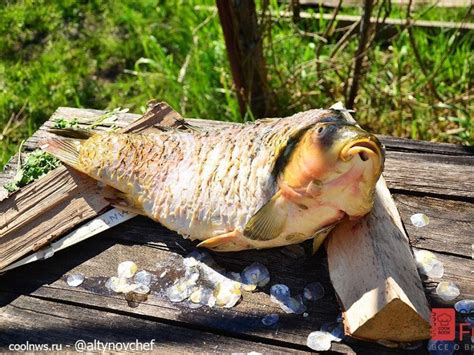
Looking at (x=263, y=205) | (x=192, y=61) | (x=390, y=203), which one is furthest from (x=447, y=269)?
(x=192, y=61)

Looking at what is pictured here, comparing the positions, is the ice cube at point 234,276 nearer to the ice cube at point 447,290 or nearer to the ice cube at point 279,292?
the ice cube at point 279,292

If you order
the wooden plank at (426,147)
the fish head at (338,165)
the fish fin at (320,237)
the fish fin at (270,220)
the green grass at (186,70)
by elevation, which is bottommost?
the green grass at (186,70)

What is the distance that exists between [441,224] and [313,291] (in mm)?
553

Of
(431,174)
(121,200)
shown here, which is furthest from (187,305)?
(431,174)

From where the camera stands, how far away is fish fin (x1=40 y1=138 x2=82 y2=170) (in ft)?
7.36

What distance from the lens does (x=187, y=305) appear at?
1.90 meters

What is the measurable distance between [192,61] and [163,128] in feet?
5.11

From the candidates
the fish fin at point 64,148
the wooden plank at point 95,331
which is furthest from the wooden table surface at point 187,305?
the fish fin at point 64,148

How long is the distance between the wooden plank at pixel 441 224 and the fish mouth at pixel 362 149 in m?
0.52

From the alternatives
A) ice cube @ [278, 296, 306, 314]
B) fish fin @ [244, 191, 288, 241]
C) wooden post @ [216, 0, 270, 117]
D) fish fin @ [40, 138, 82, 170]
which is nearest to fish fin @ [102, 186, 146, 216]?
fish fin @ [40, 138, 82, 170]

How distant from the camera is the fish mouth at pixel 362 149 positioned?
163cm

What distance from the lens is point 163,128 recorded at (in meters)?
2.38

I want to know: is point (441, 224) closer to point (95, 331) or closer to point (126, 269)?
point (126, 269)

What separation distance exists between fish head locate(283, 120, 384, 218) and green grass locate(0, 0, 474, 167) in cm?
162
